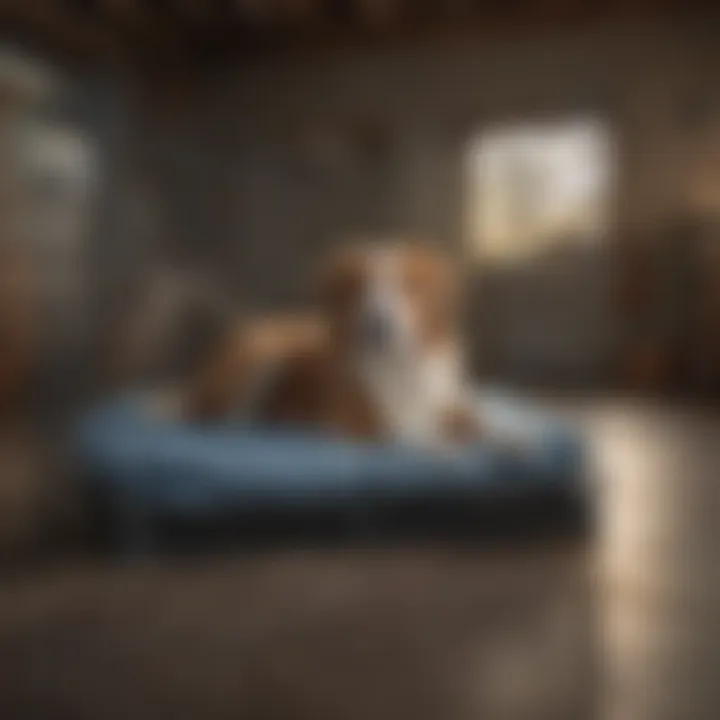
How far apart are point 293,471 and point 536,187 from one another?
38 cm

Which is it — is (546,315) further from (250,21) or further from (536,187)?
(250,21)

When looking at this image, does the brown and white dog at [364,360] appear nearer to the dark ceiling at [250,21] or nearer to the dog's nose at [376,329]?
the dog's nose at [376,329]

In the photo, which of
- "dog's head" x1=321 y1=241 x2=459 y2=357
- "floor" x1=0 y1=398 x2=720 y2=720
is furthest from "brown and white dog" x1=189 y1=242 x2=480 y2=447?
"floor" x1=0 y1=398 x2=720 y2=720

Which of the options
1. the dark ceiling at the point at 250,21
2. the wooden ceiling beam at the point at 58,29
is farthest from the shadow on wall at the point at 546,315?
the wooden ceiling beam at the point at 58,29

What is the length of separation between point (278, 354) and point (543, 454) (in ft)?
1.00

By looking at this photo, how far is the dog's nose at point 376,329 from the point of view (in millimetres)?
680

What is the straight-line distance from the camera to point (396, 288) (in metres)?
0.55

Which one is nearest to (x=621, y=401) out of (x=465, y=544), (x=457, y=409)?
(x=457, y=409)

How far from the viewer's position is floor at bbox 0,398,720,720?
55 cm

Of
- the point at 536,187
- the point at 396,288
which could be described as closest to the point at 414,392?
the point at 396,288

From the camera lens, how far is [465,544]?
0.95 m

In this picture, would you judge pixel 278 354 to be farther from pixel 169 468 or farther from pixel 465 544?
pixel 465 544

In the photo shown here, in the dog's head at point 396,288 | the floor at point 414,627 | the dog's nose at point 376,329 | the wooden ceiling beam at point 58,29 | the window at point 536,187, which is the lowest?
the floor at point 414,627

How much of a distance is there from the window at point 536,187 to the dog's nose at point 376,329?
0.65 feet
